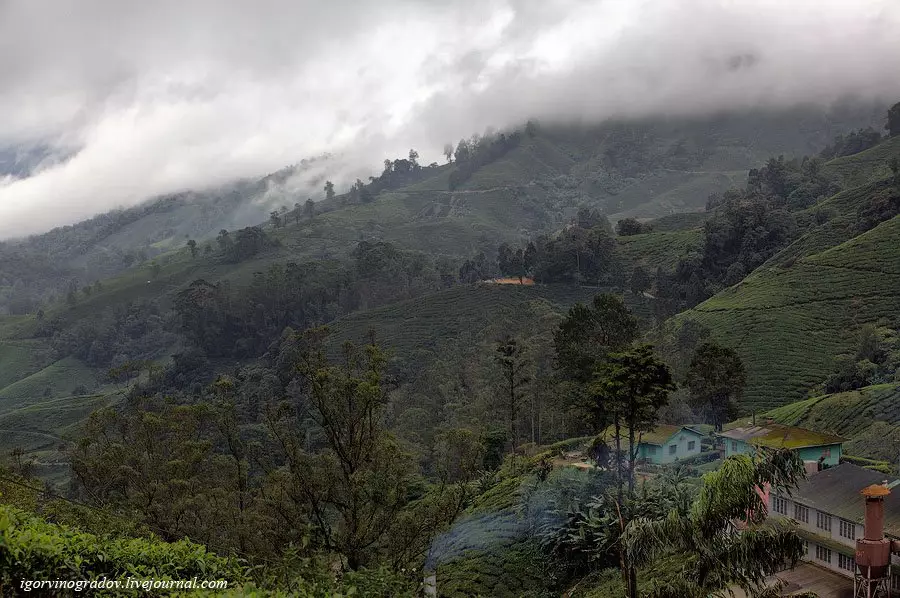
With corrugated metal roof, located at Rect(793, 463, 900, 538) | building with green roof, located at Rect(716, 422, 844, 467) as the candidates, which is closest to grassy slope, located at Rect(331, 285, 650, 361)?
building with green roof, located at Rect(716, 422, 844, 467)

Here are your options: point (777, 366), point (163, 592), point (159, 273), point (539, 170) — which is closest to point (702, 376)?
point (777, 366)

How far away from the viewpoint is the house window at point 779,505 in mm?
19511

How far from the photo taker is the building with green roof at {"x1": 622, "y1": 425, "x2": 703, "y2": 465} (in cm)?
3025

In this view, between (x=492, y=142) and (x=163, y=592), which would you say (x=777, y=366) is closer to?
(x=163, y=592)

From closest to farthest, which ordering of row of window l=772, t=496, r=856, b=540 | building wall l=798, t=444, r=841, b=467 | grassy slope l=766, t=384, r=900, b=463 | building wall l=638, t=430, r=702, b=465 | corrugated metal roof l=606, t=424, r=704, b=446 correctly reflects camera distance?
row of window l=772, t=496, r=856, b=540, building wall l=798, t=444, r=841, b=467, grassy slope l=766, t=384, r=900, b=463, corrugated metal roof l=606, t=424, r=704, b=446, building wall l=638, t=430, r=702, b=465

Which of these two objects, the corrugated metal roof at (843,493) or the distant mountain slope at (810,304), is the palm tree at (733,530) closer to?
the corrugated metal roof at (843,493)

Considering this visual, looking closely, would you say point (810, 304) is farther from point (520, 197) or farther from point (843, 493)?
point (520, 197)

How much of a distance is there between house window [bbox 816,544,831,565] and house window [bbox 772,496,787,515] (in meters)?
1.82

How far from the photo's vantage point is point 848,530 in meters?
17.1

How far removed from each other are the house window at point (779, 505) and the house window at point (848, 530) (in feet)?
6.71

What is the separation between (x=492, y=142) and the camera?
592ft

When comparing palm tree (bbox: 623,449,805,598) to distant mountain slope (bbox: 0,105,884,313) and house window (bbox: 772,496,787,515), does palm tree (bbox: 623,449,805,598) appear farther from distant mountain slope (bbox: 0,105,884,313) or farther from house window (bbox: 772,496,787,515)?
distant mountain slope (bbox: 0,105,884,313)

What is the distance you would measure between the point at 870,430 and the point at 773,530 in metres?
24.3

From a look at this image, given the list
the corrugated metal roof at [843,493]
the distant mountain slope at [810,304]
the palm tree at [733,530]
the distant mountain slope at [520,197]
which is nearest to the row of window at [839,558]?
the corrugated metal roof at [843,493]
